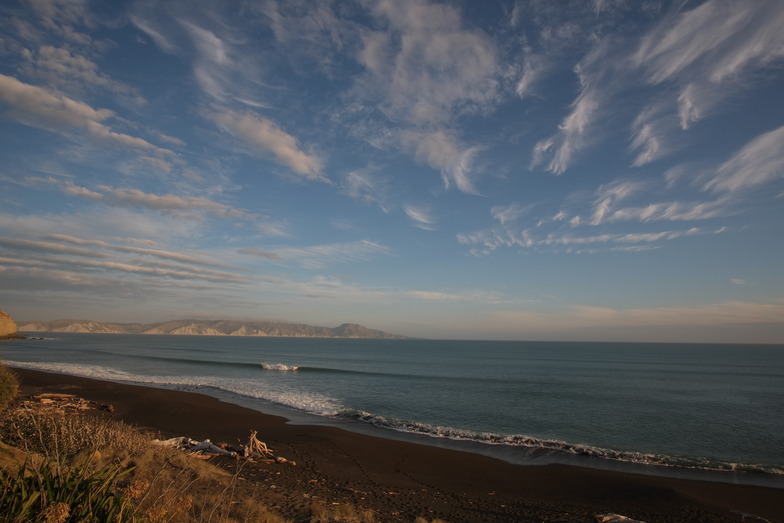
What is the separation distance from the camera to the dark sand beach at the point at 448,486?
35.8 ft

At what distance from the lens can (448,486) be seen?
13.2m

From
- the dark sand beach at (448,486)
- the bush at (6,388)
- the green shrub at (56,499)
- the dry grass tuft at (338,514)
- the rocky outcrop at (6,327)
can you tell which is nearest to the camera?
→ the green shrub at (56,499)

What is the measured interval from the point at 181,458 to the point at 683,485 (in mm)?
17353

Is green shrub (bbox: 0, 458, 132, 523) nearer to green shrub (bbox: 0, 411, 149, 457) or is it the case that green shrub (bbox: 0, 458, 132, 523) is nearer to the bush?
green shrub (bbox: 0, 411, 149, 457)

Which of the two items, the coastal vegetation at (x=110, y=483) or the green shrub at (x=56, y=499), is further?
the coastal vegetation at (x=110, y=483)

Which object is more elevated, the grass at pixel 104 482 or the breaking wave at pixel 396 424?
the grass at pixel 104 482

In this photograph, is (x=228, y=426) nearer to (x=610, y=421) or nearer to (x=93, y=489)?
(x=93, y=489)

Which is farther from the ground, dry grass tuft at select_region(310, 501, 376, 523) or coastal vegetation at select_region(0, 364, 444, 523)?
coastal vegetation at select_region(0, 364, 444, 523)

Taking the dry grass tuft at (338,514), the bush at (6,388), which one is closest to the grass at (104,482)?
the dry grass tuft at (338,514)

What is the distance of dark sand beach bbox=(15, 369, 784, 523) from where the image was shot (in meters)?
10.9

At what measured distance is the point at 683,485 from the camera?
1414 cm

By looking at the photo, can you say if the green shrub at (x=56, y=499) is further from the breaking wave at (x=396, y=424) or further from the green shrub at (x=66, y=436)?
the breaking wave at (x=396, y=424)

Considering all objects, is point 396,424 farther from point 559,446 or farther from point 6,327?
point 6,327

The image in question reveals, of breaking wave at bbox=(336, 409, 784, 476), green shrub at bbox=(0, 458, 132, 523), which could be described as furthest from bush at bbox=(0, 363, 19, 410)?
breaking wave at bbox=(336, 409, 784, 476)
